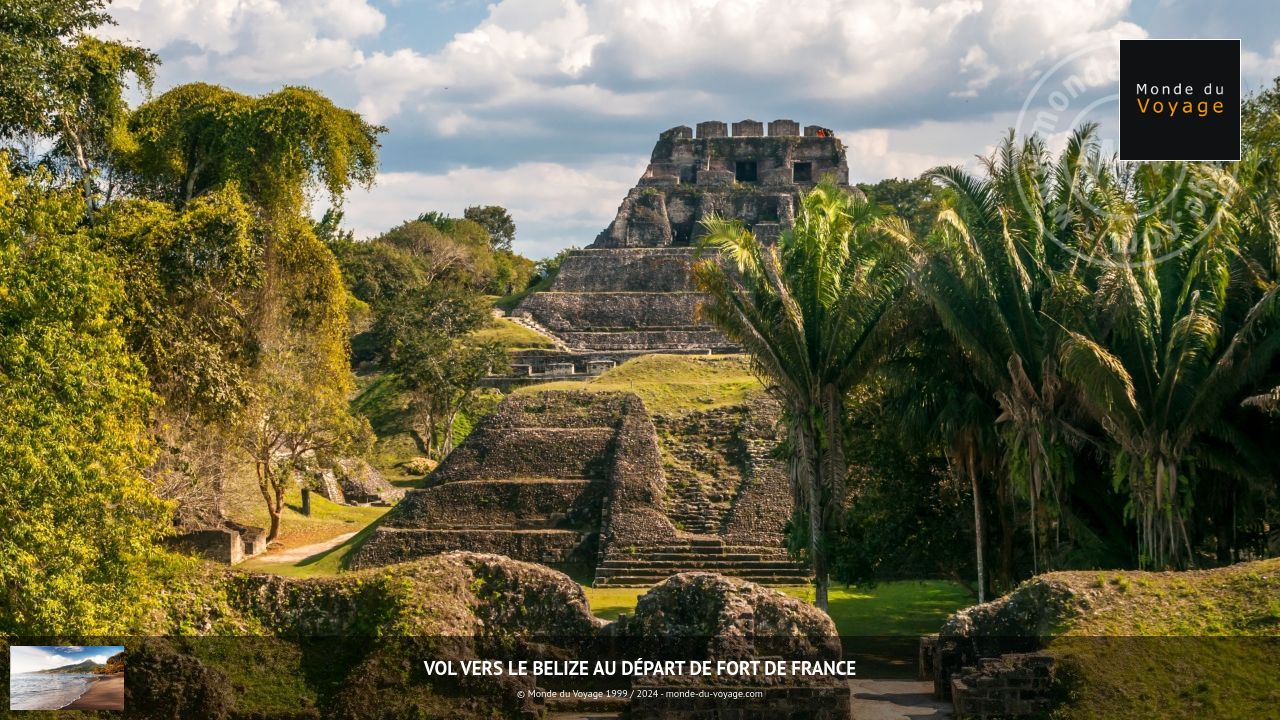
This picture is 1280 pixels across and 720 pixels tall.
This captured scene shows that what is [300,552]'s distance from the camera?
26359 millimetres

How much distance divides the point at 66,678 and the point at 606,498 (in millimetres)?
14248

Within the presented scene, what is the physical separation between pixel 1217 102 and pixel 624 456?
13478mm

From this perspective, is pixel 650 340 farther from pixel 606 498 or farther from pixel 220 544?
pixel 220 544

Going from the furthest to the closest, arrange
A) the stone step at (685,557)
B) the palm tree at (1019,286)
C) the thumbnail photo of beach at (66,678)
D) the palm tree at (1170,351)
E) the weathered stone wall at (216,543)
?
the weathered stone wall at (216,543) → the stone step at (685,557) → the palm tree at (1019,286) → the palm tree at (1170,351) → the thumbnail photo of beach at (66,678)

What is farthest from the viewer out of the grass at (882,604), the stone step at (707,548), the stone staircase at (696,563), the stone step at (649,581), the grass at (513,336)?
the grass at (513,336)

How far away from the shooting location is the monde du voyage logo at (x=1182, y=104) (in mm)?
14867

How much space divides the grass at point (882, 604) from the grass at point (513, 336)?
69.3ft

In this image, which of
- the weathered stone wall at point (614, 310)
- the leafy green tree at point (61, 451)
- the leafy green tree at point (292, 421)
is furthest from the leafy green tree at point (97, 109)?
the weathered stone wall at point (614, 310)

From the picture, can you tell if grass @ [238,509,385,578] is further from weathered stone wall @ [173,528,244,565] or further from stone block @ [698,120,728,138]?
stone block @ [698,120,728,138]

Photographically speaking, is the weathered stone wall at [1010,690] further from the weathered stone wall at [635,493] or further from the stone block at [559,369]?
the stone block at [559,369]

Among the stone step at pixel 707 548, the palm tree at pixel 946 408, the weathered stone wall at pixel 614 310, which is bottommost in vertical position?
the stone step at pixel 707 548

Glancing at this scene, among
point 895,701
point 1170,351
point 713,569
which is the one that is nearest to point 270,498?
point 713,569

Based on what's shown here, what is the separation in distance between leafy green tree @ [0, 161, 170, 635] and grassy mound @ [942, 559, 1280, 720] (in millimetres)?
8071

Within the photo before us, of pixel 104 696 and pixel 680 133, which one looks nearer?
pixel 104 696
